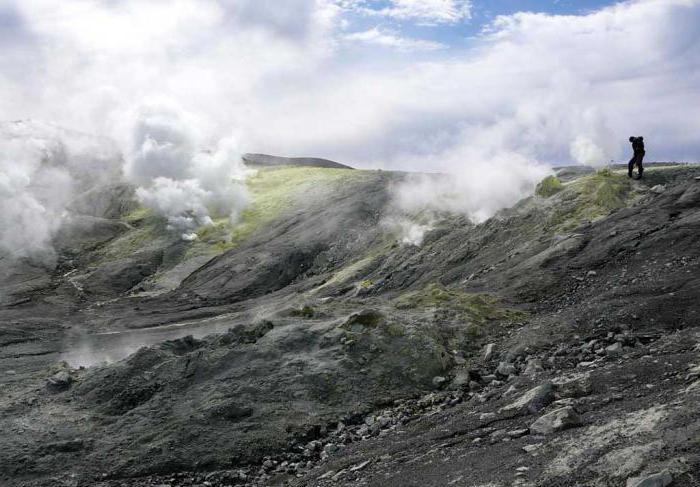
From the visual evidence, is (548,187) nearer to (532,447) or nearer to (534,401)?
(534,401)

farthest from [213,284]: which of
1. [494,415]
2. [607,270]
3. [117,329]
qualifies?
[494,415]

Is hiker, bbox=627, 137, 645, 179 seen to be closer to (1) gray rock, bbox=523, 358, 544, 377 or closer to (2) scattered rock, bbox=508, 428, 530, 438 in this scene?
(1) gray rock, bbox=523, 358, 544, 377

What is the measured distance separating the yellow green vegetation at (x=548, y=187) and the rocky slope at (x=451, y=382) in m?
0.81

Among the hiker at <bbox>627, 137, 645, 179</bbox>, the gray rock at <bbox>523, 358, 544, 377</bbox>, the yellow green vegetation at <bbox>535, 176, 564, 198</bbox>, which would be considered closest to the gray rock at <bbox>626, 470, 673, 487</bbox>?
the gray rock at <bbox>523, 358, 544, 377</bbox>

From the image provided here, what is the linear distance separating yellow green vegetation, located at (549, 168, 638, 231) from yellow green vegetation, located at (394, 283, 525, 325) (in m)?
9.19

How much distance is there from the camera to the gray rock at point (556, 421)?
34.2 ft

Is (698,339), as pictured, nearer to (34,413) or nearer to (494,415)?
(494,415)

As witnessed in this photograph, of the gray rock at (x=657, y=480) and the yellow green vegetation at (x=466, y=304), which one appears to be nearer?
the gray rock at (x=657, y=480)

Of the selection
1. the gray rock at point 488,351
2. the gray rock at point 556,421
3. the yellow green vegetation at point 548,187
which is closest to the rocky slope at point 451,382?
the gray rock at point 556,421

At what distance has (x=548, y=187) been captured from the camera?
116 ft

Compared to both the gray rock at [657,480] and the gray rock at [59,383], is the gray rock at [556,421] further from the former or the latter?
the gray rock at [59,383]

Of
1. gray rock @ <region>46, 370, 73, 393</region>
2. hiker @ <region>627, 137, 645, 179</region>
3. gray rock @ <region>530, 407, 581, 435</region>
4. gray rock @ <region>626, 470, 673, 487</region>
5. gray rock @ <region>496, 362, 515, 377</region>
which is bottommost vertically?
gray rock @ <region>46, 370, 73, 393</region>

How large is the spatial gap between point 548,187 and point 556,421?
88.3 ft

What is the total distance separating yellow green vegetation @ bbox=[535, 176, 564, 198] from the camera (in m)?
35.1
